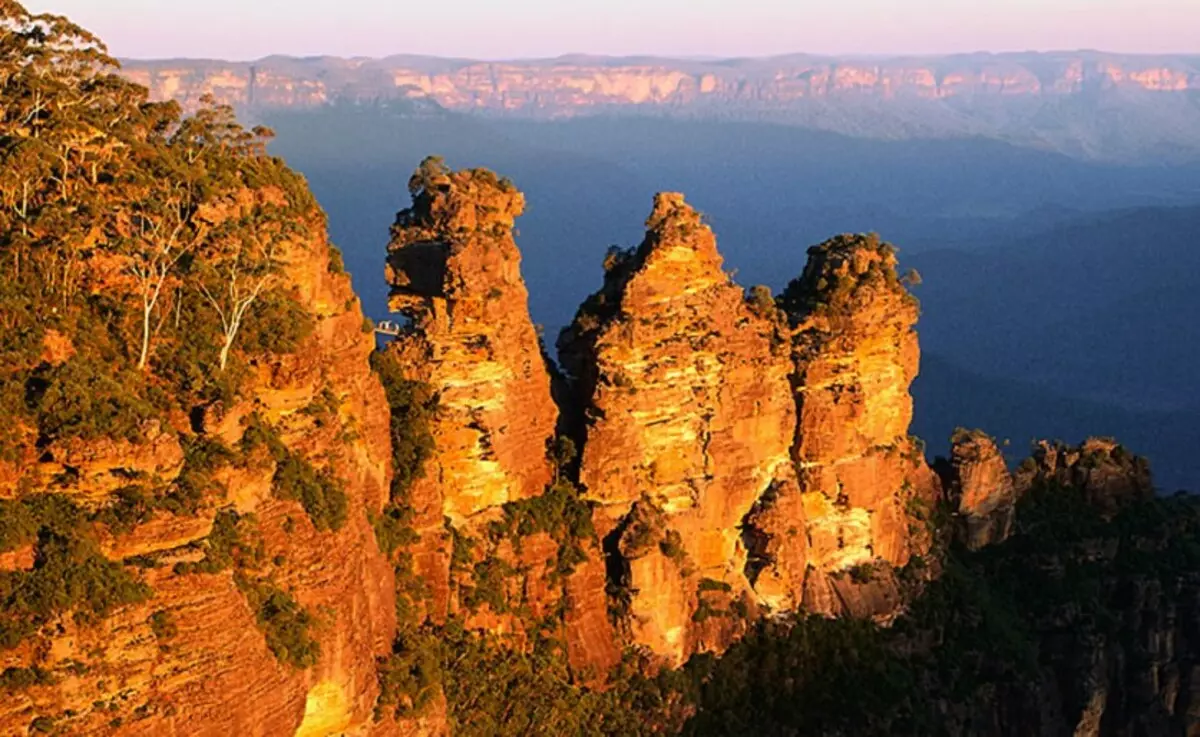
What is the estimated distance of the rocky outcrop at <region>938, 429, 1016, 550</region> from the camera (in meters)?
43.5

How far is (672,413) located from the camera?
112ft

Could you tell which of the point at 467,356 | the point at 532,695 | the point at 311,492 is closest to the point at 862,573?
the point at 532,695

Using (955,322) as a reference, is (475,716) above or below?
above

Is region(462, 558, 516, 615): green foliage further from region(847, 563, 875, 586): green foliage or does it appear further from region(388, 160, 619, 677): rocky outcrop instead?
region(847, 563, 875, 586): green foliage

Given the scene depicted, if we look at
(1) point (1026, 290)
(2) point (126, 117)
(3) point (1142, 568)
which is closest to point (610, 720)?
(2) point (126, 117)

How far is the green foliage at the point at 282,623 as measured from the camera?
70.9 ft

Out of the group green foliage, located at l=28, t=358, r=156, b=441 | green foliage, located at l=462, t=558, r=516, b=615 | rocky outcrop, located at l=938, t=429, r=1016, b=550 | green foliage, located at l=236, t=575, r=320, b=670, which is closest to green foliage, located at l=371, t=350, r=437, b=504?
green foliage, located at l=462, t=558, r=516, b=615

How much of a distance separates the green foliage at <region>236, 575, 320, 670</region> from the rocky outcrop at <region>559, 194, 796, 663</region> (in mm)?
12002

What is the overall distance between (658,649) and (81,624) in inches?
712

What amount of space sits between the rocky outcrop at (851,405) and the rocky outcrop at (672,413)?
2.33 meters

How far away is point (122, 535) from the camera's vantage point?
1934cm

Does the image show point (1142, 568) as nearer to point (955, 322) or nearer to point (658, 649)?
point (658, 649)

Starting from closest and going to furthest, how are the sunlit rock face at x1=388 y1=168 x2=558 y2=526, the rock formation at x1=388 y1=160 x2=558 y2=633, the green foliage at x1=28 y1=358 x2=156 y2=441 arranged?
the green foliage at x1=28 y1=358 x2=156 y2=441
the rock formation at x1=388 y1=160 x2=558 y2=633
the sunlit rock face at x1=388 y1=168 x2=558 y2=526

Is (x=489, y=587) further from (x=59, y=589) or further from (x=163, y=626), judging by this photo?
(x=59, y=589)
